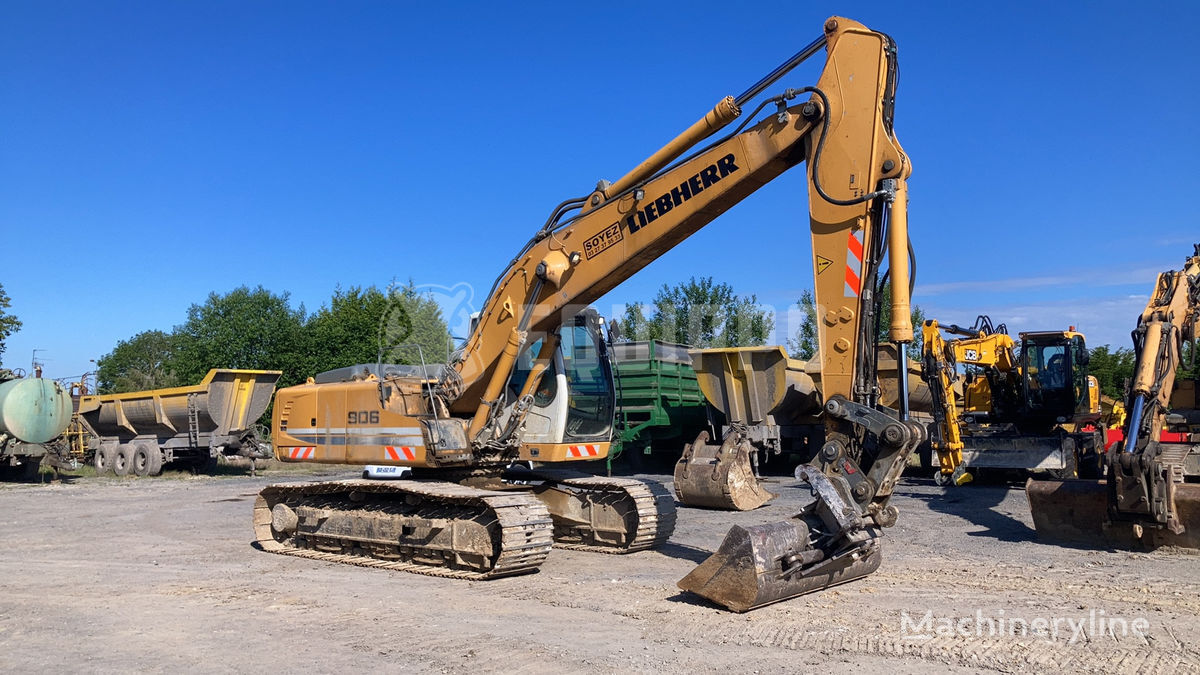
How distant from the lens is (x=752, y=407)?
16812mm

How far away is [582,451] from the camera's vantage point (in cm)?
906

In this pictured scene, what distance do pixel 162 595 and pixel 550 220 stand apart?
4601 mm

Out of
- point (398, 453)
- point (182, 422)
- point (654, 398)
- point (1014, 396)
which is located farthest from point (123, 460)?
point (1014, 396)

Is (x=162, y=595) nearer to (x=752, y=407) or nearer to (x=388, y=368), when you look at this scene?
(x=388, y=368)

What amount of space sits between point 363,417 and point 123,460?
53.6 ft

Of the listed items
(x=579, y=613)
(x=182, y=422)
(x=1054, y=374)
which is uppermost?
(x=1054, y=374)

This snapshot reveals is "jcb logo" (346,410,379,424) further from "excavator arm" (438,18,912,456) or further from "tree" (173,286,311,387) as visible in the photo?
"tree" (173,286,311,387)

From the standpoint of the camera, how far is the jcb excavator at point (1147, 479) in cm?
895

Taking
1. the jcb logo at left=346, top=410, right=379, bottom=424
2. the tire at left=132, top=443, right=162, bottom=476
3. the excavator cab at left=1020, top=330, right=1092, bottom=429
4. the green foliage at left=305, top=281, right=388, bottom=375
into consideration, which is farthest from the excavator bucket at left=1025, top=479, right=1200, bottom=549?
the green foliage at left=305, top=281, right=388, bottom=375

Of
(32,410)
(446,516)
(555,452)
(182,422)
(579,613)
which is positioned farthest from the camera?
(182,422)

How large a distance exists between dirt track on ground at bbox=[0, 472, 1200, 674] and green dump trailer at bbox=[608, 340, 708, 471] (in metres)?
8.76

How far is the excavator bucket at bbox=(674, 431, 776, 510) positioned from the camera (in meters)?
13.3

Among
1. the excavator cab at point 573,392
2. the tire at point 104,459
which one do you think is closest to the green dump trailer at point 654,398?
the excavator cab at point 573,392

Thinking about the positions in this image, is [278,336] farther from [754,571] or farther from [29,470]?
[754,571]
